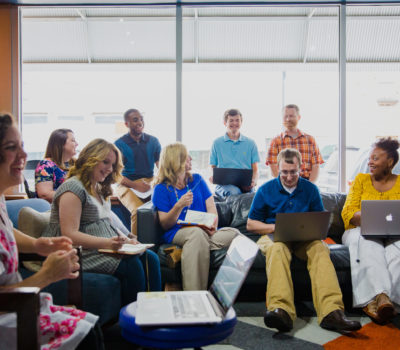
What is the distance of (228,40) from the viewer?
5.34 m

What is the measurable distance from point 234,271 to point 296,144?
2.81 m

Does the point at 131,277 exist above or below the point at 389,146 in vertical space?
below

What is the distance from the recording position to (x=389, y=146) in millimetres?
3236

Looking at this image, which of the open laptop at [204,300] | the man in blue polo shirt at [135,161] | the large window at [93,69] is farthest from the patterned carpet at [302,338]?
the large window at [93,69]

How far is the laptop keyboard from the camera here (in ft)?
5.04

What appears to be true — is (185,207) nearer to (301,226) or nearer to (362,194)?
(301,226)

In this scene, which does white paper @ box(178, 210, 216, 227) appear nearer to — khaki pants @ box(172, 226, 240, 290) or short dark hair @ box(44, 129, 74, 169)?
khaki pants @ box(172, 226, 240, 290)

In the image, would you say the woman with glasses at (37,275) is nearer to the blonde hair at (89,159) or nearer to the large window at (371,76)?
the blonde hair at (89,159)

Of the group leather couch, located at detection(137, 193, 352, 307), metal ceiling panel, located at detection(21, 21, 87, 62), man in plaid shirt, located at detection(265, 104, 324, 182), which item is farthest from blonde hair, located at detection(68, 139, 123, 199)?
metal ceiling panel, located at detection(21, 21, 87, 62)

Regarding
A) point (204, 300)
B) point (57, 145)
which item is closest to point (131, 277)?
point (204, 300)

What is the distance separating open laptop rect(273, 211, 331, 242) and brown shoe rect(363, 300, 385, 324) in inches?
20.3

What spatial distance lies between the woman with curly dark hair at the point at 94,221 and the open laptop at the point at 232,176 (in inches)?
65.9

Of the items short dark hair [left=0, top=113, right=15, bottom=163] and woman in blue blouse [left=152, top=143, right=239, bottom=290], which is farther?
woman in blue blouse [left=152, top=143, right=239, bottom=290]

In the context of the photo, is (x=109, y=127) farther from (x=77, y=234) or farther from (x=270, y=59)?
(x=77, y=234)
